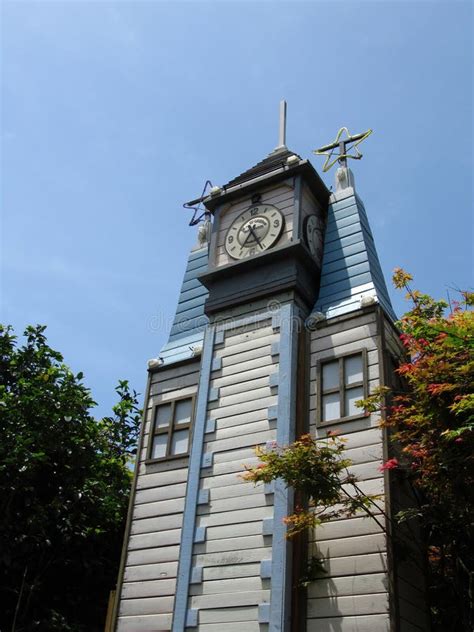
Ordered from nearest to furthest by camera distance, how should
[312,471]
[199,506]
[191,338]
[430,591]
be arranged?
[312,471] → [430,591] → [199,506] → [191,338]

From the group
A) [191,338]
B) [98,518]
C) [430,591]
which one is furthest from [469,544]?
[98,518]

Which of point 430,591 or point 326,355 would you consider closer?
point 430,591

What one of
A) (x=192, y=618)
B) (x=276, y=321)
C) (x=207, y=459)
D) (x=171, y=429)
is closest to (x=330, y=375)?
(x=276, y=321)

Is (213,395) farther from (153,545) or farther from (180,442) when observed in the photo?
(153,545)

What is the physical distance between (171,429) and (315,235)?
15.6 ft

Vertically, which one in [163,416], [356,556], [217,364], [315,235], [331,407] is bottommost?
[356,556]

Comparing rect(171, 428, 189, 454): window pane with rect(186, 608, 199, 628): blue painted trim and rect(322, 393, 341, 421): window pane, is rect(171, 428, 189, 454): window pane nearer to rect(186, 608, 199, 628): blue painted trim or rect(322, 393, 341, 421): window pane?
rect(322, 393, 341, 421): window pane

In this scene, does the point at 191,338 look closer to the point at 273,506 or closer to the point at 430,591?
the point at 273,506

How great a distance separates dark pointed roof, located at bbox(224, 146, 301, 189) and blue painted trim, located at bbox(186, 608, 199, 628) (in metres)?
8.63

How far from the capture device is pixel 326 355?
40.2ft

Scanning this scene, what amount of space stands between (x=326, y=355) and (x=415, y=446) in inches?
103

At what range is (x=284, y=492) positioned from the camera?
1098cm

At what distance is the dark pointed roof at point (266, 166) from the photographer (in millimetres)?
15336

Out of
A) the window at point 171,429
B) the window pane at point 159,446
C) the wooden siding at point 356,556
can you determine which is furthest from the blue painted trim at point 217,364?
the wooden siding at point 356,556
